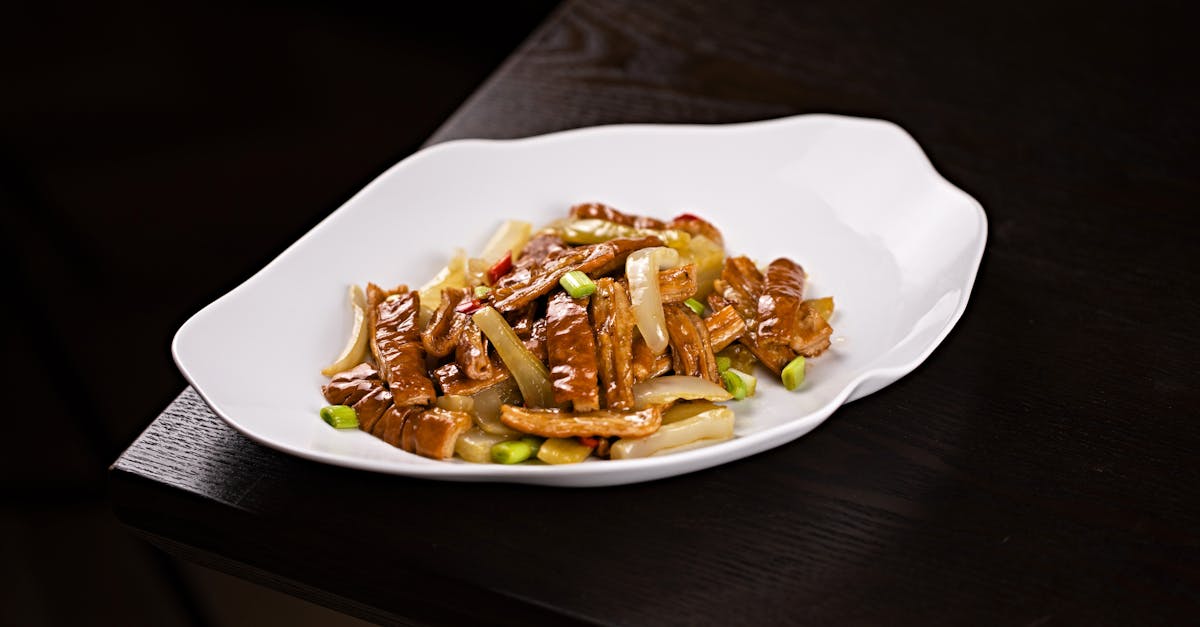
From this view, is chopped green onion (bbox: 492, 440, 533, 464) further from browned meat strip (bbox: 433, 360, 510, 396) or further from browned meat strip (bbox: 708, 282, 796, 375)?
browned meat strip (bbox: 708, 282, 796, 375)

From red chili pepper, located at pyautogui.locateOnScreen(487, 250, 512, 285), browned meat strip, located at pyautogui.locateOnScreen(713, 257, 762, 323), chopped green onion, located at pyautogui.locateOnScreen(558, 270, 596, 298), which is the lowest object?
browned meat strip, located at pyautogui.locateOnScreen(713, 257, 762, 323)

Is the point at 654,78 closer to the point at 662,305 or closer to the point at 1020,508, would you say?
the point at 662,305

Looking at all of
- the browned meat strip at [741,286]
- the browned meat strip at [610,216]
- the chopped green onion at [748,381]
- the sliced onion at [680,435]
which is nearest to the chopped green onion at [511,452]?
the sliced onion at [680,435]

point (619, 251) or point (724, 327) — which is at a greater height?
point (619, 251)

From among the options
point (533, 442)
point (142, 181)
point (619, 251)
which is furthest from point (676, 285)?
point (142, 181)

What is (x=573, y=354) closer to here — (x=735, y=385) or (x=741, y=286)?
(x=735, y=385)

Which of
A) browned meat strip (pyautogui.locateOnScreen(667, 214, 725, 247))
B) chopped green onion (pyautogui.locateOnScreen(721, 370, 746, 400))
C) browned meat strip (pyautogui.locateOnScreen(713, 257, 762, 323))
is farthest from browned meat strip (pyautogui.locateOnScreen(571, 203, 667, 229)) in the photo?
chopped green onion (pyautogui.locateOnScreen(721, 370, 746, 400))

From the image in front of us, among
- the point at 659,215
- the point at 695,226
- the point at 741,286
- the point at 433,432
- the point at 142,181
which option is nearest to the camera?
the point at 433,432

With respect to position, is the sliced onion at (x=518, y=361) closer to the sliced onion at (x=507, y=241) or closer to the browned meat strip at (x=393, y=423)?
the browned meat strip at (x=393, y=423)
